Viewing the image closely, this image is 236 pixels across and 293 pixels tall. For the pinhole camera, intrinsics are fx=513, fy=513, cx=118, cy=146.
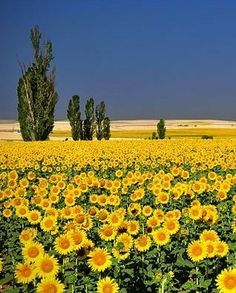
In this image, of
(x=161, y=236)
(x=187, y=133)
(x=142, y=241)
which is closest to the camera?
(x=142, y=241)

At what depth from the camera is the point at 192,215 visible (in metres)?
5.77

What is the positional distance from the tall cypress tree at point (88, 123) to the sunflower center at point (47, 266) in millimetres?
50017

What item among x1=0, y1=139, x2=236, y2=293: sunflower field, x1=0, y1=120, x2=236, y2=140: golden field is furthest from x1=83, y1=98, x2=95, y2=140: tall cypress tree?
x1=0, y1=139, x2=236, y2=293: sunflower field

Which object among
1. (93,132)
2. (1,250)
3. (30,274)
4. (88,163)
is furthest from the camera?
(93,132)

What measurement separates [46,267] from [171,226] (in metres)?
1.96

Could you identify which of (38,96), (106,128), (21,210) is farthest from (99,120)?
(21,210)

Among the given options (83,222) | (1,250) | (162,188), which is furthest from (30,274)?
(162,188)

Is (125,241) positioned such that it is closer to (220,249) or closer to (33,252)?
(220,249)

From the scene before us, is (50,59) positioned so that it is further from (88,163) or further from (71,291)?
(71,291)

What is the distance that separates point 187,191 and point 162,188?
2.03ft

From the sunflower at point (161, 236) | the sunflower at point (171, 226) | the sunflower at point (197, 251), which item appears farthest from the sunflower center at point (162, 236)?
the sunflower at point (197, 251)

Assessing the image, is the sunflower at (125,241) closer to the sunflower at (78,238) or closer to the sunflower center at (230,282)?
the sunflower at (78,238)

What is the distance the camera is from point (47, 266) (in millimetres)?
3680

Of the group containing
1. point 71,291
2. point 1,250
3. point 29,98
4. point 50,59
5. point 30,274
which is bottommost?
point 1,250
